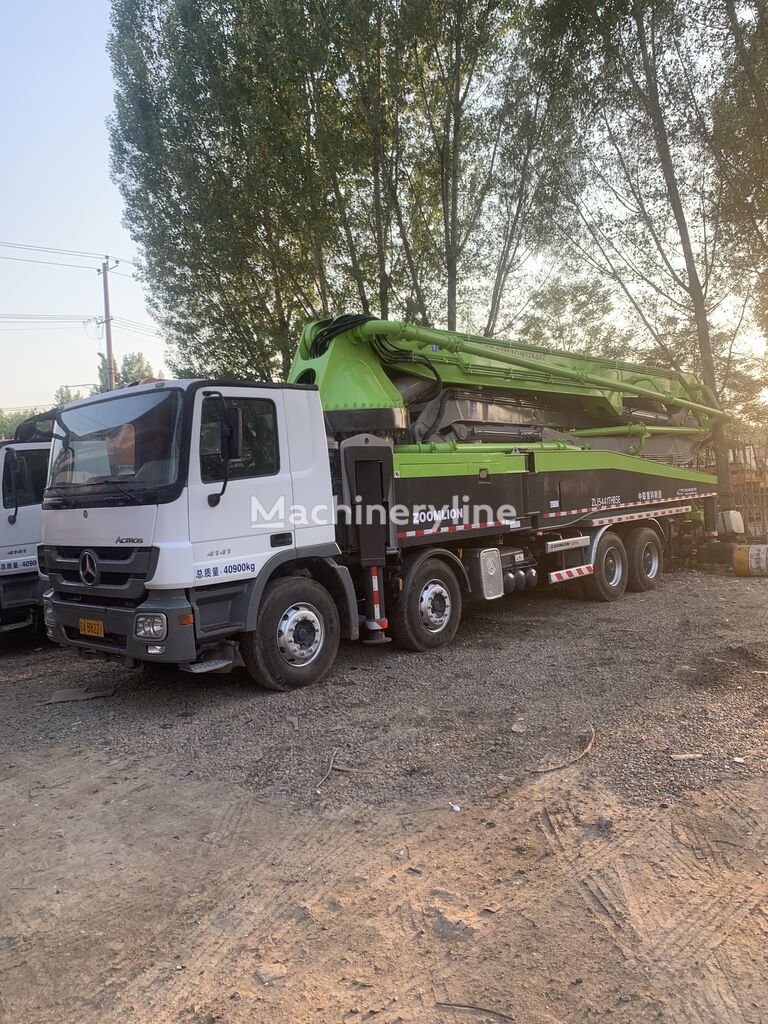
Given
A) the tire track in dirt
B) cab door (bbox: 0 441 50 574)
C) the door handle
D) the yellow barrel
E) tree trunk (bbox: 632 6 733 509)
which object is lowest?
the tire track in dirt

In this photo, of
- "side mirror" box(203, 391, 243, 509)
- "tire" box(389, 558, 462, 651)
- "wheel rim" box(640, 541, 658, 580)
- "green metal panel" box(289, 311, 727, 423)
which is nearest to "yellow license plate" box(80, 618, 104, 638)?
"side mirror" box(203, 391, 243, 509)

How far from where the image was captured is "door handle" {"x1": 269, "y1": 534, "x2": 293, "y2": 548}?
5895mm

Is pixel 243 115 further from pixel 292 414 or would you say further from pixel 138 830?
pixel 138 830

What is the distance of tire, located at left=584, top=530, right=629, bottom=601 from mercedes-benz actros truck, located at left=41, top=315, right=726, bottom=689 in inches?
1.3

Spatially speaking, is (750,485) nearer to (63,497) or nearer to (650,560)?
(650,560)

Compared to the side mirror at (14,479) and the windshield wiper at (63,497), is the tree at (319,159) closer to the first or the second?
the side mirror at (14,479)

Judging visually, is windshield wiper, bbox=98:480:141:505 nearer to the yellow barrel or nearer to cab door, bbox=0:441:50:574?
cab door, bbox=0:441:50:574

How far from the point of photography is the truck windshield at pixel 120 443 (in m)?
5.38

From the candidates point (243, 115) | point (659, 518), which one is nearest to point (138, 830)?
point (659, 518)

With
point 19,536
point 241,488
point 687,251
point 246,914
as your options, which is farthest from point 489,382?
point 687,251

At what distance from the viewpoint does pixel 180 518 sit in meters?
5.27

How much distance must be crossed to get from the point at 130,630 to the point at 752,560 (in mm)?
9786

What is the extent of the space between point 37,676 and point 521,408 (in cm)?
668

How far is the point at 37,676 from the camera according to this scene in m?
7.13
